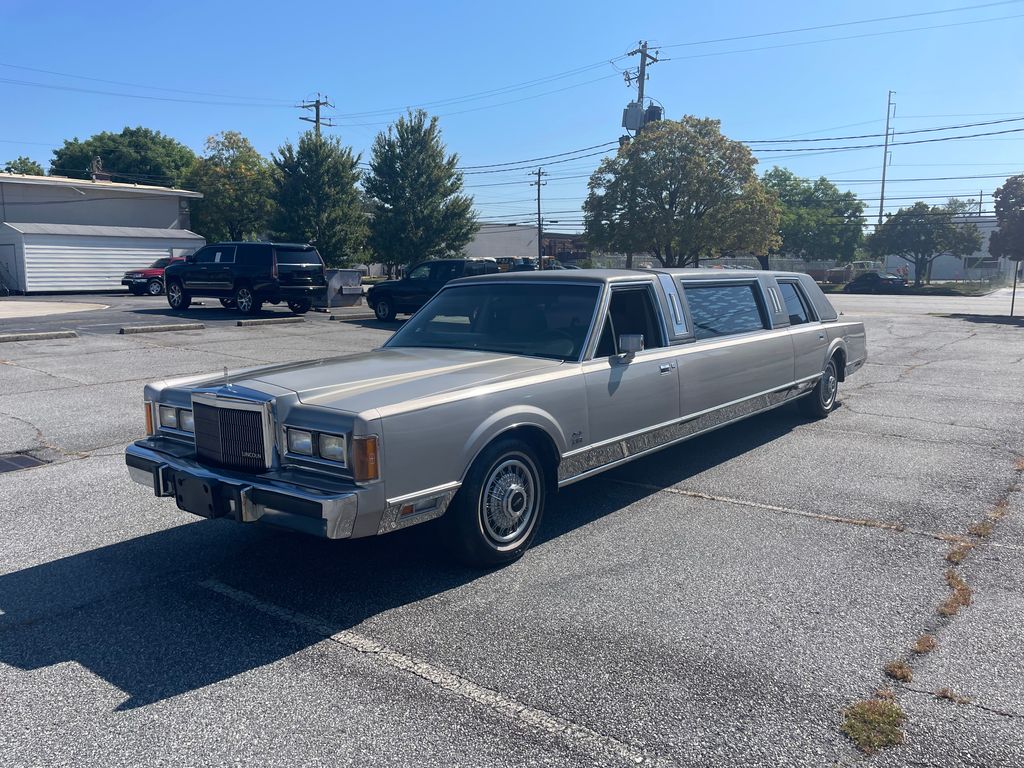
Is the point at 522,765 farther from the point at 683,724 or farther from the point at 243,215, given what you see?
the point at 243,215

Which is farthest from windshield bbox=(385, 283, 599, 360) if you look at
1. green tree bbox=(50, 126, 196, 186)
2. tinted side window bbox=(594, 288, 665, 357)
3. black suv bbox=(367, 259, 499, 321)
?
green tree bbox=(50, 126, 196, 186)

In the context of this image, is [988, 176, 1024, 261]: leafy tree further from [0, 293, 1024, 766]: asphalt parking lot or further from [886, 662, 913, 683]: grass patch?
[886, 662, 913, 683]: grass patch

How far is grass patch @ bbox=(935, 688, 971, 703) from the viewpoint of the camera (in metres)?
3.32

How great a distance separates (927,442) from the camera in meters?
7.96

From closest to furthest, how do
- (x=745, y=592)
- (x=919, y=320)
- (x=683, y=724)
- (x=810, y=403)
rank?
(x=683, y=724) < (x=745, y=592) < (x=810, y=403) < (x=919, y=320)

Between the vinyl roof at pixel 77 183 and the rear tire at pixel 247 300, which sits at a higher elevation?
the vinyl roof at pixel 77 183

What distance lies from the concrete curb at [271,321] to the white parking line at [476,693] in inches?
658

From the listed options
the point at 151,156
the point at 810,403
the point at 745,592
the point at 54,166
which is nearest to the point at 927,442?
the point at 810,403

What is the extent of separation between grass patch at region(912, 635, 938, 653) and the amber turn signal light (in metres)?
2.65

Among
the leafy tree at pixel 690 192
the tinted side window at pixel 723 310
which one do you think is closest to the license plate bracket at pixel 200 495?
the tinted side window at pixel 723 310

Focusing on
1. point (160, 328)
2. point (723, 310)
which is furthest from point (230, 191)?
point (723, 310)

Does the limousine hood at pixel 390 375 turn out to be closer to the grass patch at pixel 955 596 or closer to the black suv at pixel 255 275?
the grass patch at pixel 955 596

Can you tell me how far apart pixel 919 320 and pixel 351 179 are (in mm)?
26225

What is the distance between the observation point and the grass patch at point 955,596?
417 cm
